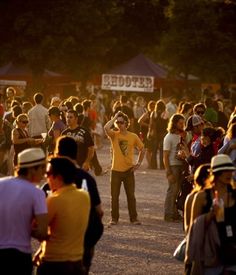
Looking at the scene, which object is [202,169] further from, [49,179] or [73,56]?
[73,56]

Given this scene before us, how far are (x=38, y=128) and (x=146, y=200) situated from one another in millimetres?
3089

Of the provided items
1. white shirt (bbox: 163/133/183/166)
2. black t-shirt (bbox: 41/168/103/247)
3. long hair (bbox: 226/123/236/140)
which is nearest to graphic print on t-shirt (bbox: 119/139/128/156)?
white shirt (bbox: 163/133/183/166)

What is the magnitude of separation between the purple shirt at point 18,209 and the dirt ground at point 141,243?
4566 millimetres

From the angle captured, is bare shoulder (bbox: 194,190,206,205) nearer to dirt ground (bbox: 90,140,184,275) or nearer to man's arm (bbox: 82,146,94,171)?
dirt ground (bbox: 90,140,184,275)

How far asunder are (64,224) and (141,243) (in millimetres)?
7009

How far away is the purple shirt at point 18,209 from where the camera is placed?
7.82m

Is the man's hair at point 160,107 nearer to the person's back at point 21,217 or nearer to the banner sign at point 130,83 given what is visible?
the banner sign at point 130,83

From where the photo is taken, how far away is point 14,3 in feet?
180

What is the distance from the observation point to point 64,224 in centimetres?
792

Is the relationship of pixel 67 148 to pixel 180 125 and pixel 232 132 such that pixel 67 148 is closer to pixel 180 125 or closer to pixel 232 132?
pixel 232 132

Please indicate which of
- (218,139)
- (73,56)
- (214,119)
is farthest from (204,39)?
(218,139)

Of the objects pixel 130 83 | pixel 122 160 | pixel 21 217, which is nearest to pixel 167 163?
pixel 122 160

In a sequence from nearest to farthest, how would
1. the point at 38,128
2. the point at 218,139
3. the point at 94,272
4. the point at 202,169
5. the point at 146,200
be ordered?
1. the point at 202,169
2. the point at 94,272
3. the point at 218,139
4. the point at 146,200
5. the point at 38,128

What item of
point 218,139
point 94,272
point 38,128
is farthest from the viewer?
point 38,128
